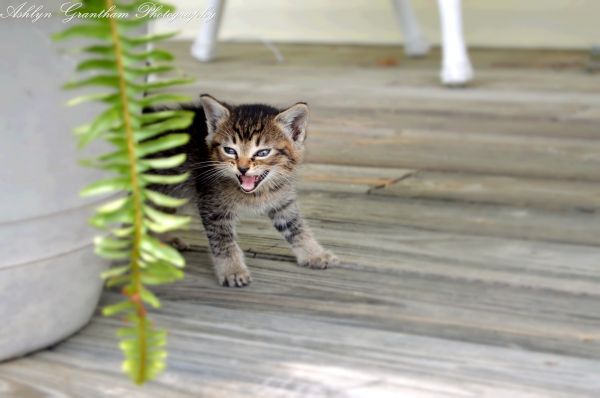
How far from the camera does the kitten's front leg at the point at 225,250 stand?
1.59 m

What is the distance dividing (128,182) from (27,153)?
603mm

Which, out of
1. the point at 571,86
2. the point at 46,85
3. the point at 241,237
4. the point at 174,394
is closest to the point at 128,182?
the point at 46,85

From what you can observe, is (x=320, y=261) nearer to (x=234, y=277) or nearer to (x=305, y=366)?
(x=234, y=277)

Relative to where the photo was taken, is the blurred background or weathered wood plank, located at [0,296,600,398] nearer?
weathered wood plank, located at [0,296,600,398]

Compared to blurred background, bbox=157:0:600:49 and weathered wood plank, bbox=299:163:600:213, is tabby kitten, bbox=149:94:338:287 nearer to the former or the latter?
weathered wood plank, bbox=299:163:600:213

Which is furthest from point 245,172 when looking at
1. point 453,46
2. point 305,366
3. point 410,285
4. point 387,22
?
point 387,22

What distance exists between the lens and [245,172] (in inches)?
65.3

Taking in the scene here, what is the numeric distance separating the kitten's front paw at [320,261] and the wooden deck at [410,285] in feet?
0.06

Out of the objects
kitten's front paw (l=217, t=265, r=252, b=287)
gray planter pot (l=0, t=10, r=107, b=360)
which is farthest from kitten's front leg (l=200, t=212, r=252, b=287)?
gray planter pot (l=0, t=10, r=107, b=360)

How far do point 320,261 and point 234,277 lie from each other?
168 mm

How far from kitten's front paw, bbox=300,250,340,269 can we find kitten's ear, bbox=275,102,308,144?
234 millimetres

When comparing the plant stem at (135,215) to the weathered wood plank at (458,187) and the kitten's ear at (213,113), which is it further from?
the weathered wood plank at (458,187)

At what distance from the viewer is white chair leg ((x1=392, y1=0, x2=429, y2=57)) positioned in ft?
12.5

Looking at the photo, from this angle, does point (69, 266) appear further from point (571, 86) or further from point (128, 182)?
point (571, 86)
